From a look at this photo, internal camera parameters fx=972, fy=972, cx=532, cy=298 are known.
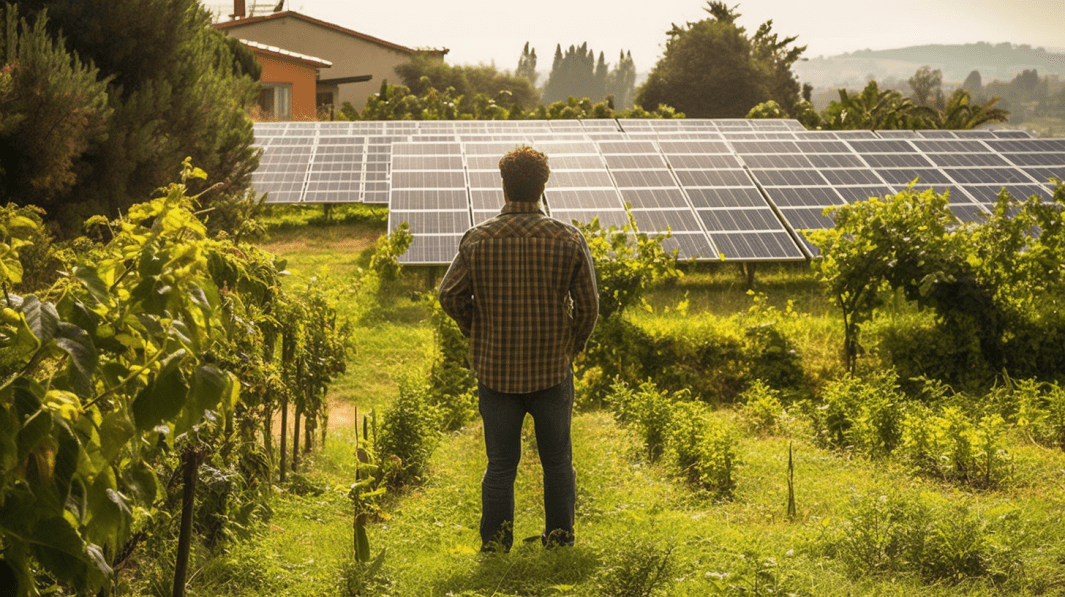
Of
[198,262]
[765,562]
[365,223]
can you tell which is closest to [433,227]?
[365,223]

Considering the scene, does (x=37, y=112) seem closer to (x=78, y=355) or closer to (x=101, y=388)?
(x=101, y=388)

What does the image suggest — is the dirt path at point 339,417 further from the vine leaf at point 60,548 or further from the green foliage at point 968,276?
the vine leaf at point 60,548

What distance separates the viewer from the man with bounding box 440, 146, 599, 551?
166 inches

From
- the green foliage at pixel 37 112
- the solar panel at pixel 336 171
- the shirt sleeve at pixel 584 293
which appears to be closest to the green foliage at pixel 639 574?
the shirt sleeve at pixel 584 293

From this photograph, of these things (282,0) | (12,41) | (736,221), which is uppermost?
(282,0)

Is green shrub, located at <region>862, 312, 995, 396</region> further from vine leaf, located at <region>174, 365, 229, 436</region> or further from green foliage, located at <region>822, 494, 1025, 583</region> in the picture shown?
A: vine leaf, located at <region>174, 365, 229, 436</region>

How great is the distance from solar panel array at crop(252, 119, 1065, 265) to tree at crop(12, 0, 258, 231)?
2.95 metres

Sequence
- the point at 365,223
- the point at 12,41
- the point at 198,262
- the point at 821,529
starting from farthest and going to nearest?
the point at 365,223 → the point at 12,41 → the point at 821,529 → the point at 198,262

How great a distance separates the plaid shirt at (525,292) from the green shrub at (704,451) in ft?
5.08

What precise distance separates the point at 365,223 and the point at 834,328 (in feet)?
35.5

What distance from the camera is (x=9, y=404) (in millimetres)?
1771

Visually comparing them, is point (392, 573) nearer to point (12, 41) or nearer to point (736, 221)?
point (12, 41)

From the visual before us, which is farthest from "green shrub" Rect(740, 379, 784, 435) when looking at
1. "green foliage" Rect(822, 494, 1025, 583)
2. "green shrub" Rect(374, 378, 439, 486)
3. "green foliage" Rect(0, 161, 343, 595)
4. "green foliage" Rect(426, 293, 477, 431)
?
"green foliage" Rect(0, 161, 343, 595)

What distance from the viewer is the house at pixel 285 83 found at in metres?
38.5
